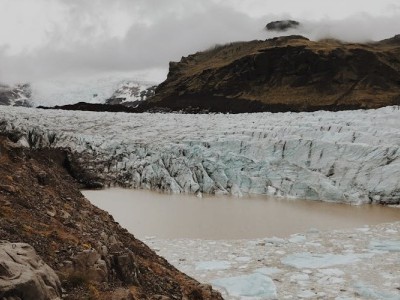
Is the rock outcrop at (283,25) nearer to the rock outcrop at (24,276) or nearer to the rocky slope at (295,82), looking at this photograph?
the rocky slope at (295,82)

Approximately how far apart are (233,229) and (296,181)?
781 centimetres

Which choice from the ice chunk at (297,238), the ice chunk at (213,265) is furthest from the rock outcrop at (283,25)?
the ice chunk at (213,265)

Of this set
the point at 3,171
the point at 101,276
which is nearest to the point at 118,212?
the point at 3,171

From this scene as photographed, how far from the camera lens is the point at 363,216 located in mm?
17219

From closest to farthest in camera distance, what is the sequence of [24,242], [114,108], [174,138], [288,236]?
1. [24,242]
2. [288,236]
3. [174,138]
4. [114,108]

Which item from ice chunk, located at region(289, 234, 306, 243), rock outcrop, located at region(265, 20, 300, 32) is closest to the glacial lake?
ice chunk, located at region(289, 234, 306, 243)

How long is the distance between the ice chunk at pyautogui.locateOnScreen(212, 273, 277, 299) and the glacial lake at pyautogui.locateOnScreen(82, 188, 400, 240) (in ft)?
13.5

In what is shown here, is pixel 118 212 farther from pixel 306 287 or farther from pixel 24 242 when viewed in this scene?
pixel 24 242

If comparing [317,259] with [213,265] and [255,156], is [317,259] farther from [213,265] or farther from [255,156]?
[255,156]

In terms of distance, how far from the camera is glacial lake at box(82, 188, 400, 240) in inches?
561

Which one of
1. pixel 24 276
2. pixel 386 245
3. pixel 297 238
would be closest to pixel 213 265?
pixel 297 238

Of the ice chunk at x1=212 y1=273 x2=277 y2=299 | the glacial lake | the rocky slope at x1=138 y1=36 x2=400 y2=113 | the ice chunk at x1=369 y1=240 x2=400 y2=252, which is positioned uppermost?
the rocky slope at x1=138 y1=36 x2=400 y2=113

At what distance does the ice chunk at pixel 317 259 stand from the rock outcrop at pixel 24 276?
6.69 m

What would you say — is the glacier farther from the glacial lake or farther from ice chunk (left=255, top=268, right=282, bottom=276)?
Result: ice chunk (left=255, top=268, right=282, bottom=276)
